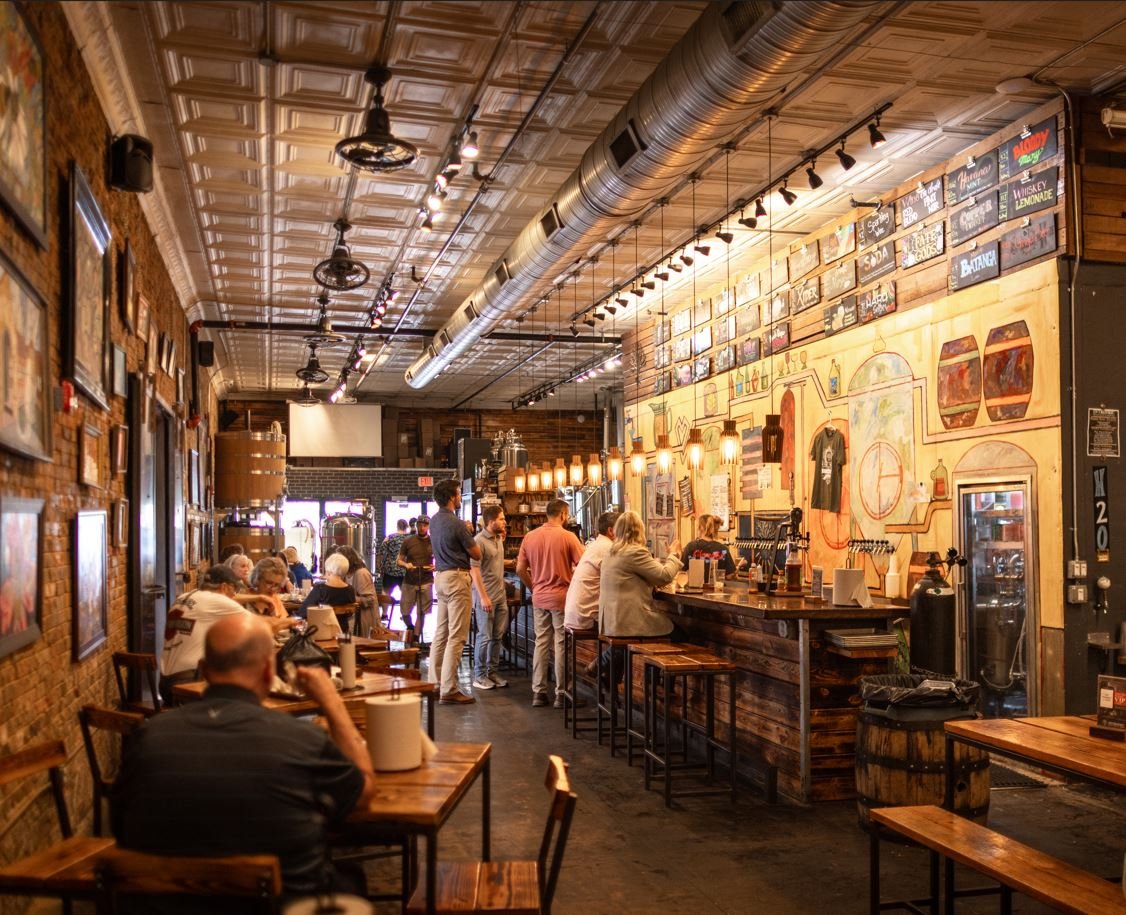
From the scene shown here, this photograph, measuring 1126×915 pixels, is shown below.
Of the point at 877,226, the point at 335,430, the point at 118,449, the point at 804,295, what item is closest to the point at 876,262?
the point at 877,226

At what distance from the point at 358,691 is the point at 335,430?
1637cm

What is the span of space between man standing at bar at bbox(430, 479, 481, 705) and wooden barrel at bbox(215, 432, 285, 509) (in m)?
4.71

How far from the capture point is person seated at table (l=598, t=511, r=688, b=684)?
7.23 m

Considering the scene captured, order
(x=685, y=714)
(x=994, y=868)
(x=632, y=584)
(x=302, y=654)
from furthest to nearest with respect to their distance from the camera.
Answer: (x=632, y=584)
(x=685, y=714)
(x=302, y=654)
(x=994, y=868)

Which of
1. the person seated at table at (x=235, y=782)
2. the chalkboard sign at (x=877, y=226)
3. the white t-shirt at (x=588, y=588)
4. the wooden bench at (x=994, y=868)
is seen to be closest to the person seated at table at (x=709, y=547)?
the white t-shirt at (x=588, y=588)

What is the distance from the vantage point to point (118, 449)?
21.2 ft

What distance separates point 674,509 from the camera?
41.4ft

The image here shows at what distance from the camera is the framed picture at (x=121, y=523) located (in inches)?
255

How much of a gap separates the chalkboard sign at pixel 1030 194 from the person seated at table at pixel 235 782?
587cm

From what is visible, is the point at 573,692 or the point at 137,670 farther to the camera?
the point at 573,692

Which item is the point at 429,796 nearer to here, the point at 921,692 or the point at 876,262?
the point at 921,692

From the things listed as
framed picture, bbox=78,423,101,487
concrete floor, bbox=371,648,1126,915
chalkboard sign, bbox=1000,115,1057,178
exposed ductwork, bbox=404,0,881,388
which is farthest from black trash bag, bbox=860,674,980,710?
framed picture, bbox=78,423,101,487

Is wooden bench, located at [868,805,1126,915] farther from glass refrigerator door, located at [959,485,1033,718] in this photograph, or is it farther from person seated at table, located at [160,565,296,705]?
person seated at table, located at [160,565,296,705]

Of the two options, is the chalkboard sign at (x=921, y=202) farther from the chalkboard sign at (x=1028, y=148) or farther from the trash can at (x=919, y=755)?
the trash can at (x=919, y=755)
